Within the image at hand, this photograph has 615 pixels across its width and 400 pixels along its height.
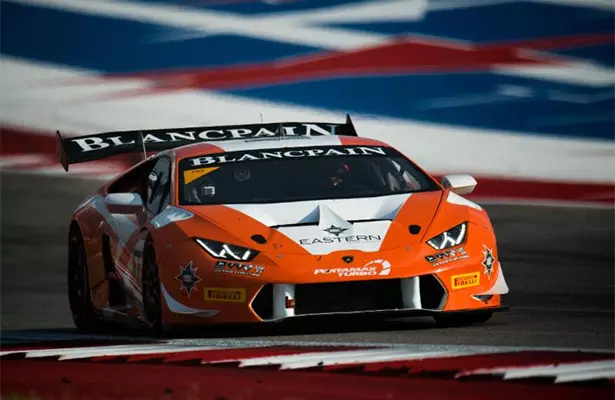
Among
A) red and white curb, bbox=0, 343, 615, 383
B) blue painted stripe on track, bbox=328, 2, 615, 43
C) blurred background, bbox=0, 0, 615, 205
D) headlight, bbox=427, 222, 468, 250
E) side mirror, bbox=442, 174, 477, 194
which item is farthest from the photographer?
blue painted stripe on track, bbox=328, 2, 615, 43

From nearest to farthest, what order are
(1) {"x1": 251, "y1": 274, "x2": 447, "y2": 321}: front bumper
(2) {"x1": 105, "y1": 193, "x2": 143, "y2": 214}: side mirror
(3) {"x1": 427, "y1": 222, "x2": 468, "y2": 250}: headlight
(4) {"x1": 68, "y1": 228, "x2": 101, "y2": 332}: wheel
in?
(1) {"x1": 251, "y1": 274, "x2": 447, "y2": 321}: front bumper → (3) {"x1": 427, "y1": 222, "x2": 468, "y2": 250}: headlight → (2) {"x1": 105, "y1": 193, "x2": 143, "y2": 214}: side mirror → (4) {"x1": 68, "y1": 228, "x2": 101, "y2": 332}: wheel

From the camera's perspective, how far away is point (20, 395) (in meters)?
6.45

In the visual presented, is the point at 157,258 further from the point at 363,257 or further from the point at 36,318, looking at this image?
the point at 36,318

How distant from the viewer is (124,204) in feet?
30.0

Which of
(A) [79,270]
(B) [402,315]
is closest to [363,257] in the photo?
(B) [402,315]

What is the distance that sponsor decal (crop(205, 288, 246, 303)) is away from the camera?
8070 mm

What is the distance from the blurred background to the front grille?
7262mm

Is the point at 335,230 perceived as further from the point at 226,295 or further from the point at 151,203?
the point at 151,203

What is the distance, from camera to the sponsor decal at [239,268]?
8.06m

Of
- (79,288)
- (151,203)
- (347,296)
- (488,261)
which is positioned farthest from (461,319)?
(79,288)

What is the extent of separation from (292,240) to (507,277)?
4.00 meters

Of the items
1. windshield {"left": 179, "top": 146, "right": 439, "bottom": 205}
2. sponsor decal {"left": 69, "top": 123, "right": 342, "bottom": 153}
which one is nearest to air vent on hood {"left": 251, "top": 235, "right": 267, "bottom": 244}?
windshield {"left": 179, "top": 146, "right": 439, "bottom": 205}

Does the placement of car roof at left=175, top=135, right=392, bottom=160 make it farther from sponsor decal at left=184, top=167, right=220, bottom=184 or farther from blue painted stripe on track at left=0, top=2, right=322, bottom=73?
blue painted stripe on track at left=0, top=2, right=322, bottom=73

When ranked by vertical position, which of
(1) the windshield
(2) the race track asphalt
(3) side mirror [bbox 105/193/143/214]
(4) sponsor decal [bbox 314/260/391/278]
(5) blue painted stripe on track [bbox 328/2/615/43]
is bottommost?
(2) the race track asphalt
